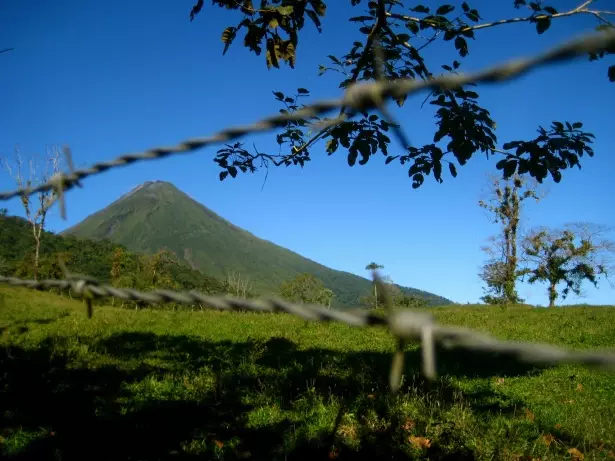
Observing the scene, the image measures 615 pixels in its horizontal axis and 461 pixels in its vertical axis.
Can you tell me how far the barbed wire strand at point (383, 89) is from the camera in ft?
2.94

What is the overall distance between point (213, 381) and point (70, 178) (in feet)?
13.9

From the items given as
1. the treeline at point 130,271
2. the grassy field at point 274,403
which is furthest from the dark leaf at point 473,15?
the grassy field at point 274,403

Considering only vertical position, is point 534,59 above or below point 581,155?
below

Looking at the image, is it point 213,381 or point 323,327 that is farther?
point 323,327

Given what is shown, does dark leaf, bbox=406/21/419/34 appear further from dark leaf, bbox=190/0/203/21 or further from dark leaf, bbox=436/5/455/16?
dark leaf, bbox=190/0/203/21

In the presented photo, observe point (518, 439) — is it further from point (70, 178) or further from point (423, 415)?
point (70, 178)

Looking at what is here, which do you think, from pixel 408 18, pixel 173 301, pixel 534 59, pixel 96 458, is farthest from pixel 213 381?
pixel 534 59

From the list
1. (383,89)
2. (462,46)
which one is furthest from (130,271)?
(383,89)

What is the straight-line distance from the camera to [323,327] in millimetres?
11023

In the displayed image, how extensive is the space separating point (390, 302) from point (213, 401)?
499cm

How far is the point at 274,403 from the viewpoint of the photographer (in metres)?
5.18

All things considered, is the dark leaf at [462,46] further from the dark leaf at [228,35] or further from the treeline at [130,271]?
the treeline at [130,271]

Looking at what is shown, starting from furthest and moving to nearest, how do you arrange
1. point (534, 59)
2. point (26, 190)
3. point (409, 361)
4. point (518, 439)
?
point (409, 361)
point (518, 439)
point (26, 190)
point (534, 59)

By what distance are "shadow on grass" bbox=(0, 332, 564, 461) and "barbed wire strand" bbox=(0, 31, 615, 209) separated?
9.82 ft
